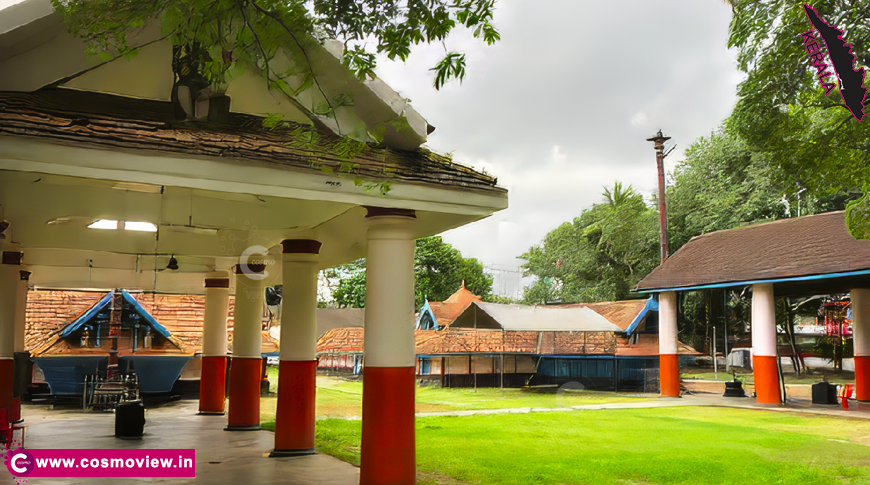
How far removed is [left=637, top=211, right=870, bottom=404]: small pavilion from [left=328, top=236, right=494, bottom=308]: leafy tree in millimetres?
28591

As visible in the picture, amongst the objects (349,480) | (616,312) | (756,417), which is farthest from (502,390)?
(349,480)

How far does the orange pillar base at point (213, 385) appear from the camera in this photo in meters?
16.8

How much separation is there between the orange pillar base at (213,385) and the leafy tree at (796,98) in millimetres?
12801

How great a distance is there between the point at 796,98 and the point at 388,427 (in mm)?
9885

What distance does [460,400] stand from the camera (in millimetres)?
22297

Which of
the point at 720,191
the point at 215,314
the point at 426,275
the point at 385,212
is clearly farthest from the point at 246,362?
the point at 426,275

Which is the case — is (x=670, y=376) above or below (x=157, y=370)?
below

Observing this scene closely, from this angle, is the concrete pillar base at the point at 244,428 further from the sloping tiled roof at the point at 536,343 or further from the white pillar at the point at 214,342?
the sloping tiled roof at the point at 536,343

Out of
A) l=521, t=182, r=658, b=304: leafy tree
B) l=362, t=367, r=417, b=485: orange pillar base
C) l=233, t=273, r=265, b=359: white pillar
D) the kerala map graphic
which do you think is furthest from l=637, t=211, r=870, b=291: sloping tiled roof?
l=521, t=182, r=658, b=304: leafy tree

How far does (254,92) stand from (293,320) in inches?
147

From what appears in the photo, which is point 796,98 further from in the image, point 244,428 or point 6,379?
point 6,379

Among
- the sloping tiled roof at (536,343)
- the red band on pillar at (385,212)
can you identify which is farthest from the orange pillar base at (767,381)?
the red band on pillar at (385,212)

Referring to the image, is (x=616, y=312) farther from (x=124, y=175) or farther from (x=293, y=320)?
(x=124, y=175)

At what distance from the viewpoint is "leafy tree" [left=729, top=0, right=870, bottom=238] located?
10.9 m
